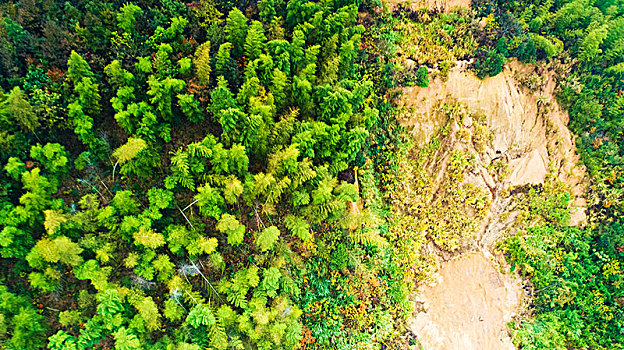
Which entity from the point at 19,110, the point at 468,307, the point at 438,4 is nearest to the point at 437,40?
the point at 438,4

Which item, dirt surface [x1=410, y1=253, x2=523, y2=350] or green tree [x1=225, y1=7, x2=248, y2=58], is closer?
green tree [x1=225, y1=7, x2=248, y2=58]

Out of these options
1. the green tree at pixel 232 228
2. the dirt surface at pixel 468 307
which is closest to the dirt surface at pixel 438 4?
the dirt surface at pixel 468 307

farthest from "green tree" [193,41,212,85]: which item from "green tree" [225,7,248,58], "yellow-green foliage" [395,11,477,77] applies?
"yellow-green foliage" [395,11,477,77]

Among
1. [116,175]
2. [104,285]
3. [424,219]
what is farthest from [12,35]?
[424,219]

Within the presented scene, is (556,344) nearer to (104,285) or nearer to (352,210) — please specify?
(352,210)

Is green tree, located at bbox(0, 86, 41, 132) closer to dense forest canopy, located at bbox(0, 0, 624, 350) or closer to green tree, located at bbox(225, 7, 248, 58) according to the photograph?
dense forest canopy, located at bbox(0, 0, 624, 350)

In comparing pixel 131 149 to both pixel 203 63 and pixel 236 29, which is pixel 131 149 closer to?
pixel 203 63
